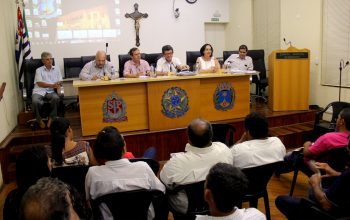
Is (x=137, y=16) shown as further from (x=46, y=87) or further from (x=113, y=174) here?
(x=113, y=174)

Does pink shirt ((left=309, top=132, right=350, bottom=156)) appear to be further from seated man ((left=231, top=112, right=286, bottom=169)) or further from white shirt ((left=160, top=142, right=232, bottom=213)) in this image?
white shirt ((left=160, top=142, right=232, bottom=213))

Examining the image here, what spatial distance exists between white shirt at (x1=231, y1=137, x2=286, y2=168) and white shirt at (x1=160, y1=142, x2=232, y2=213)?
192 millimetres

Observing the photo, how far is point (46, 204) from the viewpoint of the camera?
39.8 inches

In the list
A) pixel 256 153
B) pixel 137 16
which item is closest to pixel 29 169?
pixel 256 153

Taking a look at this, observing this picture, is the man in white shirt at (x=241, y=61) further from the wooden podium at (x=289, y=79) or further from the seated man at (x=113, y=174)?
the seated man at (x=113, y=174)

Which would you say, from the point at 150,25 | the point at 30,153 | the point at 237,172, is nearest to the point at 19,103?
the point at 150,25

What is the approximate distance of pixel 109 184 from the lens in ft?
6.37

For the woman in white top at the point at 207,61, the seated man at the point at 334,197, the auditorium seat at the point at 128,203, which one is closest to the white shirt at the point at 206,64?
the woman in white top at the point at 207,61

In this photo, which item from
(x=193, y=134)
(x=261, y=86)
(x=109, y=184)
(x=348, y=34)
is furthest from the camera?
(x=261, y=86)

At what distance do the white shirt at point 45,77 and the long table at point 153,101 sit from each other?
1.11 metres

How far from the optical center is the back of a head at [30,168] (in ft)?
5.58

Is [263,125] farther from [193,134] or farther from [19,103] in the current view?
[19,103]

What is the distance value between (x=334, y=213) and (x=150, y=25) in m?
Answer: 6.08

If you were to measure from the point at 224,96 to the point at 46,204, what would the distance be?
3.78m
